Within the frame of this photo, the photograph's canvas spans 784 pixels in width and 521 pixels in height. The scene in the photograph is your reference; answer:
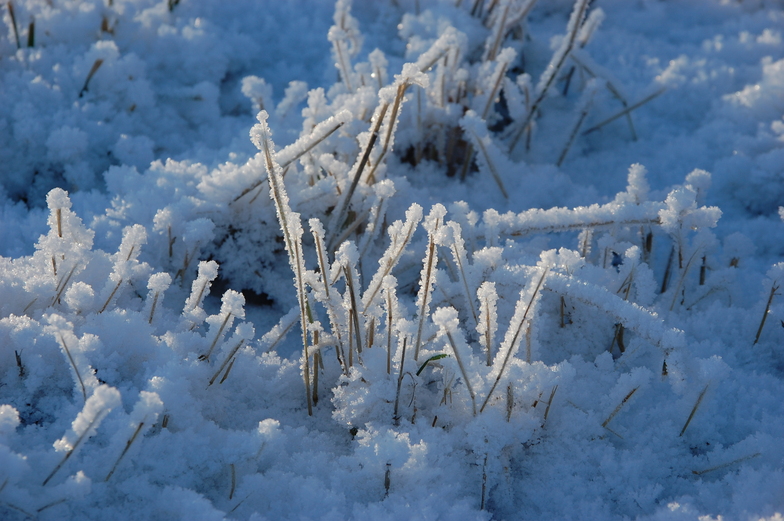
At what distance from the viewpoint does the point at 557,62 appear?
1836 millimetres

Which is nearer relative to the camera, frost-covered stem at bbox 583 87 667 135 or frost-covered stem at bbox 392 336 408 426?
frost-covered stem at bbox 392 336 408 426

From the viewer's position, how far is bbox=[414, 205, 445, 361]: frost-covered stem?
1.00 metres

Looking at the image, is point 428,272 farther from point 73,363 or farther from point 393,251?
point 73,363

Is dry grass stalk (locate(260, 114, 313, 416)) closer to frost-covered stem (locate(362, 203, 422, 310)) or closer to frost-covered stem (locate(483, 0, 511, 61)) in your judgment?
frost-covered stem (locate(362, 203, 422, 310))

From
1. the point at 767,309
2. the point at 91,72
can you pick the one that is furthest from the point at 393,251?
Answer: the point at 91,72

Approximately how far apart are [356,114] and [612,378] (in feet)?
3.26

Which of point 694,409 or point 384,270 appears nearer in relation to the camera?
point 694,409

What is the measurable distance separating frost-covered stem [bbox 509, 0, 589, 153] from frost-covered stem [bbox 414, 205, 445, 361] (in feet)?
3.20

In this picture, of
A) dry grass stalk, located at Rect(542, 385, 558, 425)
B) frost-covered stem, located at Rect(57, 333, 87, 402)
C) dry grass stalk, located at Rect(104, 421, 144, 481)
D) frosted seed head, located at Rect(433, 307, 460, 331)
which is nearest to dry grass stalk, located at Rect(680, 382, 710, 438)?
dry grass stalk, located at Rect(542, 385, 558, 425)

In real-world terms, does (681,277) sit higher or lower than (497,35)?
lower

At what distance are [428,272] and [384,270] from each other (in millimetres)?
187

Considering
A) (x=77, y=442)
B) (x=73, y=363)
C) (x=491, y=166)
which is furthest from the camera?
(x=491, y=166)

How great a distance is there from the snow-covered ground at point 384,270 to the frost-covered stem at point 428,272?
0.03 feet

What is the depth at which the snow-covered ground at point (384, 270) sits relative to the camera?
39.4 inches
